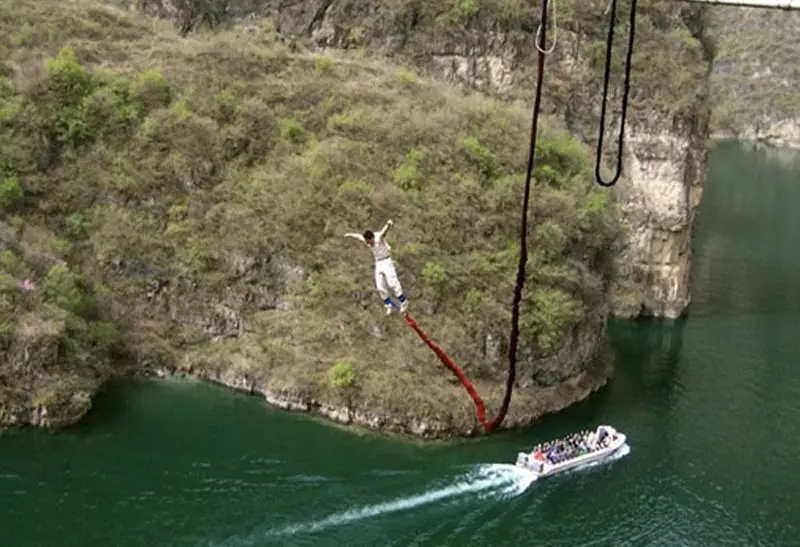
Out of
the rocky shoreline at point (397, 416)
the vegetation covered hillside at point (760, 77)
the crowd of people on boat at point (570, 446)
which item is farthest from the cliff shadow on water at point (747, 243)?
the vegetation covered hillside at point (760, 77)

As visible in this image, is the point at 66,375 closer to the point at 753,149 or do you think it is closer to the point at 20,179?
the point at 20,179

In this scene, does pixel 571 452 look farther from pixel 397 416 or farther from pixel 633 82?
pixel 633 82

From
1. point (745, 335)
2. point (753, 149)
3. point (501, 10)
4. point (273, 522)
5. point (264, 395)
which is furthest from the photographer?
point (753, 149)

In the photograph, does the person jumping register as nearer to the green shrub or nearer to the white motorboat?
the white motorboat

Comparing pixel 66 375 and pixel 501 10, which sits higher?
pixel 501 10

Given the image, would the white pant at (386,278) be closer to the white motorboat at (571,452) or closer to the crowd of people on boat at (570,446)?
the white motorboat at (571,452)

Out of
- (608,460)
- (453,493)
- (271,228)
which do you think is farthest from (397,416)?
(271,228)

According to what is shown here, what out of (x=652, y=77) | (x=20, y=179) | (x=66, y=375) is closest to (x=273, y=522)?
(x=66, y=375)
